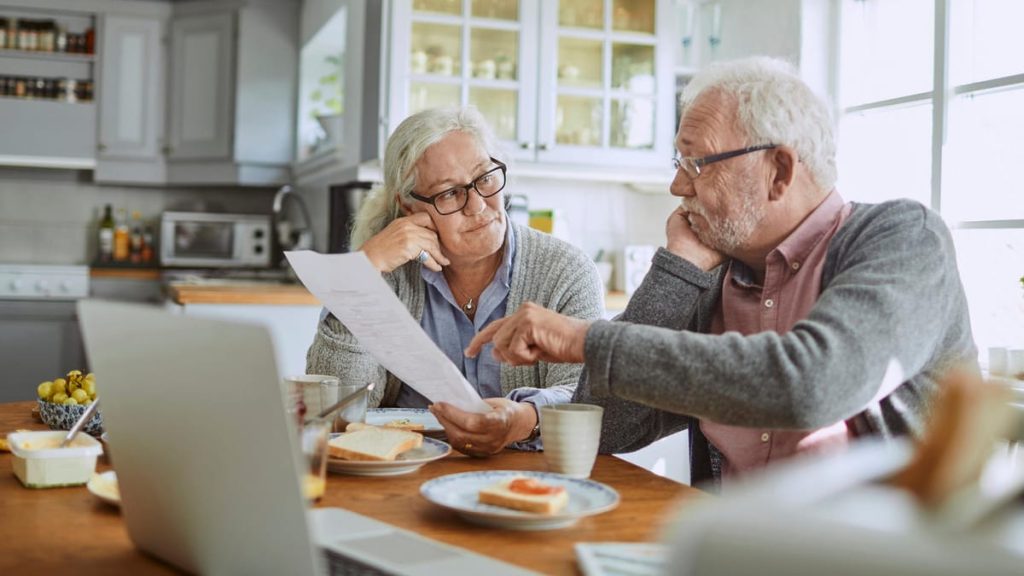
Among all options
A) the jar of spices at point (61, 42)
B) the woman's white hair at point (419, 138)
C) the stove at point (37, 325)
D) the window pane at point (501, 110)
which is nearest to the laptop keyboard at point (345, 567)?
the woman's white hair at point (419, 138)

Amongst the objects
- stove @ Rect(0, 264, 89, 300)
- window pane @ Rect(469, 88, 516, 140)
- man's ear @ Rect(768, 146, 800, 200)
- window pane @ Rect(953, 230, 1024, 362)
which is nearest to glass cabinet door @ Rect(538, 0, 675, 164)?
window pane @ Rect(469, 88, 516, 140)

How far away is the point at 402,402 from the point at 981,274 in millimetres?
1923

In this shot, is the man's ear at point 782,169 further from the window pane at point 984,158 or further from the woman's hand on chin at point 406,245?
the window pane at point 984,158

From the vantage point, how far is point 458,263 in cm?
199

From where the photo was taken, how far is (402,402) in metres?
1.94

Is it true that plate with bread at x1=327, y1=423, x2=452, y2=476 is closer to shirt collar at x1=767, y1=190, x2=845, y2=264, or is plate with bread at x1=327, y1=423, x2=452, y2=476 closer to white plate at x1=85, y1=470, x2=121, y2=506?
white plate at x1=85, y1=470, x2=121, y2=506

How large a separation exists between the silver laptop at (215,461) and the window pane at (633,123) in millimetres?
3177

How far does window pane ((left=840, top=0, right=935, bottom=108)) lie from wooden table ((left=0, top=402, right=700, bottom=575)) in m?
2.34

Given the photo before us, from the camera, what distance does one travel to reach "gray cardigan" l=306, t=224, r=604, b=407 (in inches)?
72.7

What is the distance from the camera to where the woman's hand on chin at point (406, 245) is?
1.90 metres

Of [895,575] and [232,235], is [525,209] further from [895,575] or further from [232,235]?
[895,575]

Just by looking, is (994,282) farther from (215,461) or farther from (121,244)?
(121,244)

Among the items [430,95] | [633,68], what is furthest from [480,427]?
[633,68]

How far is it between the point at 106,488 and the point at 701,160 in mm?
949
